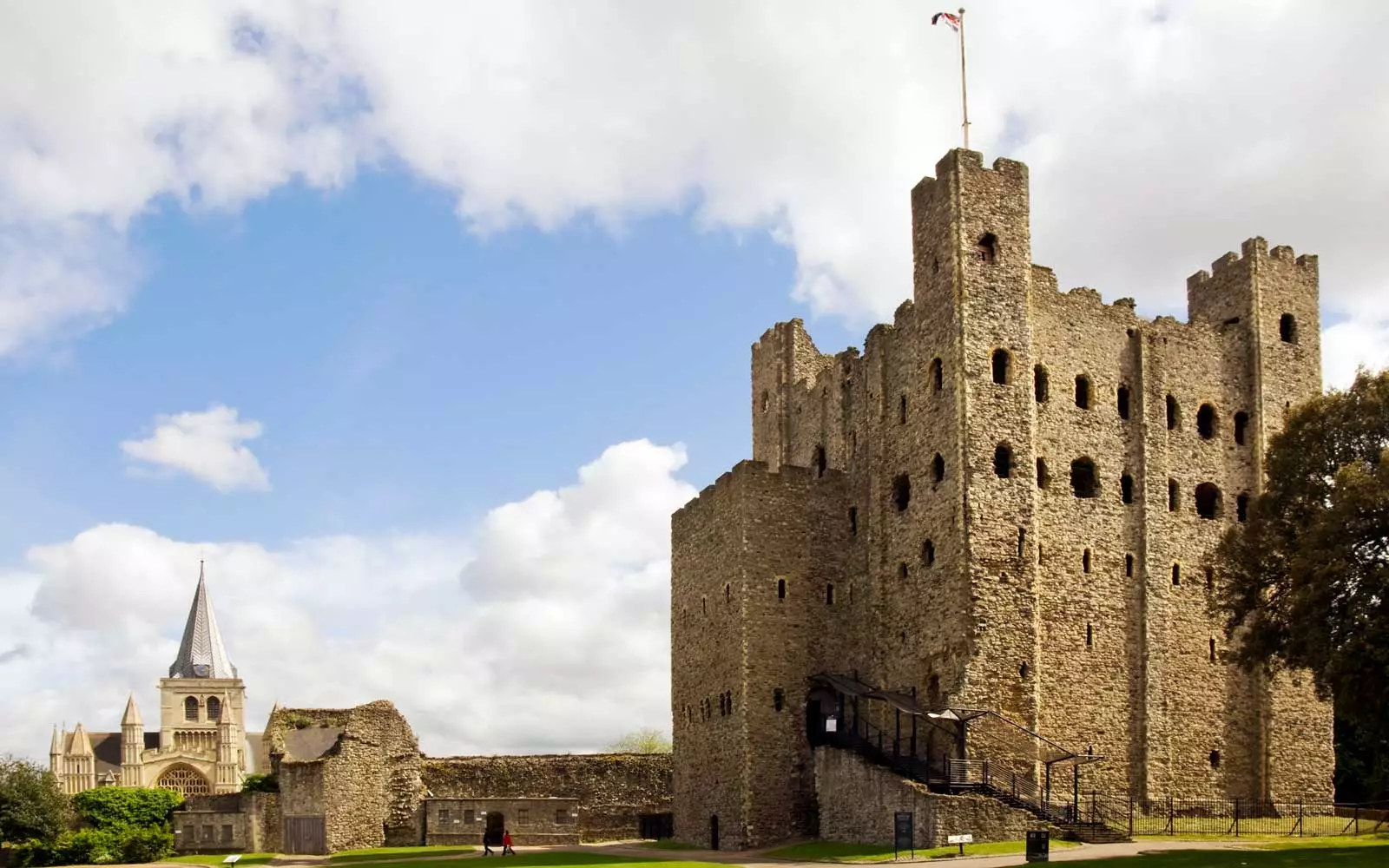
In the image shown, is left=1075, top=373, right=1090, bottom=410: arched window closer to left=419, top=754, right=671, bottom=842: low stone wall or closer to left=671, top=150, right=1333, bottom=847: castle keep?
left=671, top=150, right=1333, bottom=847: castle keep

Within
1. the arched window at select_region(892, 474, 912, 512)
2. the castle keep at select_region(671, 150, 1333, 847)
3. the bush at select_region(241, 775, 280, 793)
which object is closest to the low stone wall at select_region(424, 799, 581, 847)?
the bush at select_region(241, 775, 280, 793)

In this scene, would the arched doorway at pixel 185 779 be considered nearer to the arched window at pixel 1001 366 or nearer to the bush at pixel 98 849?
the bush at pixel 98 849

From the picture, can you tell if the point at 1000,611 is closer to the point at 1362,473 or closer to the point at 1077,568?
the point at 1077,568

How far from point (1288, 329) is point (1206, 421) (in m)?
4.90

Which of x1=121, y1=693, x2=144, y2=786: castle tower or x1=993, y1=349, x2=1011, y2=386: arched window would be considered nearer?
x1=993, y1=349, x2=1011, y2=386: arched window

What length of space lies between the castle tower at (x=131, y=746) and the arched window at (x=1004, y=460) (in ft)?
387

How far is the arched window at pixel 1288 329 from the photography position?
49406 mm

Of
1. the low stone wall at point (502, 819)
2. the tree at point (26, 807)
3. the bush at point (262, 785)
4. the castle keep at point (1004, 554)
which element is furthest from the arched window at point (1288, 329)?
the tree at point (26, 807)

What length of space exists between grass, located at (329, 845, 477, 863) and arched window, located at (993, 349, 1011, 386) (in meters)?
22.4

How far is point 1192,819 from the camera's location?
42.7 meters

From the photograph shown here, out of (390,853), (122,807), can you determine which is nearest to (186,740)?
(122,807)

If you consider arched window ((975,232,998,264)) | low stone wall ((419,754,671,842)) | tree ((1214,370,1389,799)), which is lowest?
low stone wall ((419,754,671,842))

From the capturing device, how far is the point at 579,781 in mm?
57688

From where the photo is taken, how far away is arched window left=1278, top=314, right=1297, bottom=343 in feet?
162
